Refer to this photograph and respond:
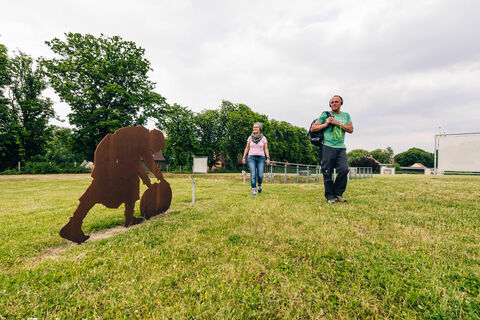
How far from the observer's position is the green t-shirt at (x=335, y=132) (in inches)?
163

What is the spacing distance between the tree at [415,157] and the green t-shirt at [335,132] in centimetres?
10385

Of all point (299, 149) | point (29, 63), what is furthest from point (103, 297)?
point (299, 149)

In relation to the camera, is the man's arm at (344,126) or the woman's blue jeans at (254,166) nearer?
the man's arm at (344,126)

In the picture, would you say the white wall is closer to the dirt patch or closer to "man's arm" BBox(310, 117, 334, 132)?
"man's arm" BBox(310, 117, 334, 132)

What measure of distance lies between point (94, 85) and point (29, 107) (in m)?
11.1

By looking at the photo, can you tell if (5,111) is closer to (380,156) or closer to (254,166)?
(254,166)

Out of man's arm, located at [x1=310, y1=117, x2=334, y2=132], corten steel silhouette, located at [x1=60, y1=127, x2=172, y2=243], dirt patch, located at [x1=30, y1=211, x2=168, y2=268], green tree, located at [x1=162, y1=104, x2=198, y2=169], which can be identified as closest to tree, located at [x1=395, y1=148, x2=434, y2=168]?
green tree, located at [x1=162, y1=104, x2=198, y2=169]

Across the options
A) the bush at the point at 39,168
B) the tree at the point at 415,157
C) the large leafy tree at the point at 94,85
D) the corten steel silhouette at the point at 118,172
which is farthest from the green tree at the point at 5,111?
the tree at the point at 415,157

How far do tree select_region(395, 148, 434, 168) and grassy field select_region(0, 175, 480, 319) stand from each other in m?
105

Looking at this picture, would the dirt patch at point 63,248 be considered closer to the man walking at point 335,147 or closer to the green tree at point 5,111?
the man walking at point 335,147

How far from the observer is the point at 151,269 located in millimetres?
1698

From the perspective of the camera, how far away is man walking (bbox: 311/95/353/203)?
4.12 metres

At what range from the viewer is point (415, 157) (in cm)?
8000

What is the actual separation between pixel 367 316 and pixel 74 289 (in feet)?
6.94
